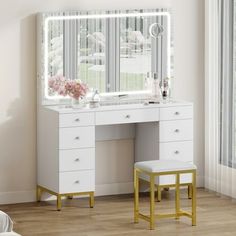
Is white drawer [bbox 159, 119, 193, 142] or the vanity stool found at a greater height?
white drawer [bbox 159, 119, 193, 142]

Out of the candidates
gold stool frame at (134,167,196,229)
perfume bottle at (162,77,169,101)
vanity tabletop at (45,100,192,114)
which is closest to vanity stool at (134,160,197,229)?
gold stool frame at (134,167,196,229)

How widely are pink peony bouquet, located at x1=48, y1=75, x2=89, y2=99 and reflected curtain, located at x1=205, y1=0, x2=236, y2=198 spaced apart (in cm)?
122

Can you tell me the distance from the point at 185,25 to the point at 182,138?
105 centimetres

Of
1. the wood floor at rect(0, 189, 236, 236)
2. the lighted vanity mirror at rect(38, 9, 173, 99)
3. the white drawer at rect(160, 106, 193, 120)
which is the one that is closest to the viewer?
the wood floor at rect(0, 189, 236, 236)

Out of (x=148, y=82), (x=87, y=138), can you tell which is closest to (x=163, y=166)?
(x=87, y=138)

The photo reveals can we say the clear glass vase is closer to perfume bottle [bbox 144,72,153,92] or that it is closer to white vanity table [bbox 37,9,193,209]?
white vanity table [bbox 37,9,193,209]

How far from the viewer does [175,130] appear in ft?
23.9

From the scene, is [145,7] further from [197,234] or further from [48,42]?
[197,234]

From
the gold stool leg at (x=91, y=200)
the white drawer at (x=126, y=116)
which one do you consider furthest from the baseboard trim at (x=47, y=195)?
the white drawer at (x=126, y=116)

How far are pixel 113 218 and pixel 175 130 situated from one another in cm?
104

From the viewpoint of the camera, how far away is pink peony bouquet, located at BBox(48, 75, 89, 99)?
704 centimetres

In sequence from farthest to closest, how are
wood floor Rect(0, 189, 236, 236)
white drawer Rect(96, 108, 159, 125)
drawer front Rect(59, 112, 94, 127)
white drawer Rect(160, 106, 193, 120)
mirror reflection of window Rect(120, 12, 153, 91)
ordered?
mirror reflection of window Rect(120, 12, 153, 91)
white drawer Rect(160, 106, 193, 120)
white drawer Rect(96, 108, 159, 125)
drawer front Rect(59, 112, 94, 127)
wood floor Rect(0, 189, 236, 236)

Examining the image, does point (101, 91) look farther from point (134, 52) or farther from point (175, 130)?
point (175, 130)

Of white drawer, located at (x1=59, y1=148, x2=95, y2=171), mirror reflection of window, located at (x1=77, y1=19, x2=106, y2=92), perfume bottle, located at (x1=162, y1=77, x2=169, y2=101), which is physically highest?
Result: mirror reflection of window, located at (x1=77, y1=19, x2=106, y2=92)
